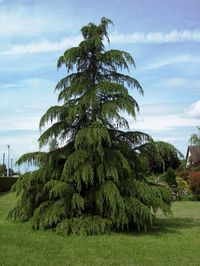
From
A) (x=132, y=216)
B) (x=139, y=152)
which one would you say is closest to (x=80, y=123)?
(x=139, y=152)

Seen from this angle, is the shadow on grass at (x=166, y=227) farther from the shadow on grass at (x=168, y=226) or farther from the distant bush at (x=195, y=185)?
the distant bush at (x=195, y=185)

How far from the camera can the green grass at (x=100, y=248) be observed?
841cm

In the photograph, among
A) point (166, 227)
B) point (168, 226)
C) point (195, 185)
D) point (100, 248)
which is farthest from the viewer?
point (195, 185)

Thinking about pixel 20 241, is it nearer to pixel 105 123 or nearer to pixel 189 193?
pixel 105 123

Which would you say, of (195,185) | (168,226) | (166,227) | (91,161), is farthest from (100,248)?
(195,185)

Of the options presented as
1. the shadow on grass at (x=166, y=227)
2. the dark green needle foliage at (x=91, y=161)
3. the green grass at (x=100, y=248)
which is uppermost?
the dark green needle foliage at (x=91, y=161)

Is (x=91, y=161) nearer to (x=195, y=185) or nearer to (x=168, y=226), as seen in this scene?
(x=168, y=226)

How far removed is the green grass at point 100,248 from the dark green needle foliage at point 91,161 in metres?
0.49

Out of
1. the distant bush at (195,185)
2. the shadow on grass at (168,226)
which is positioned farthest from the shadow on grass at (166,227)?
the distant bush at (195,185)

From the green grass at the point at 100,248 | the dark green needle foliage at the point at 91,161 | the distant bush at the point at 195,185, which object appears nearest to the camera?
the green grass at the point at 100,248

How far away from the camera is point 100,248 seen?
9.57 meters

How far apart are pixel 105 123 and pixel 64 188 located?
2035mm

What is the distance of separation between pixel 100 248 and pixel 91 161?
273 centimetres

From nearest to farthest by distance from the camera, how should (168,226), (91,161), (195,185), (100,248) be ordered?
(100,248) → (91,161) → (168,226) → (195,185)
